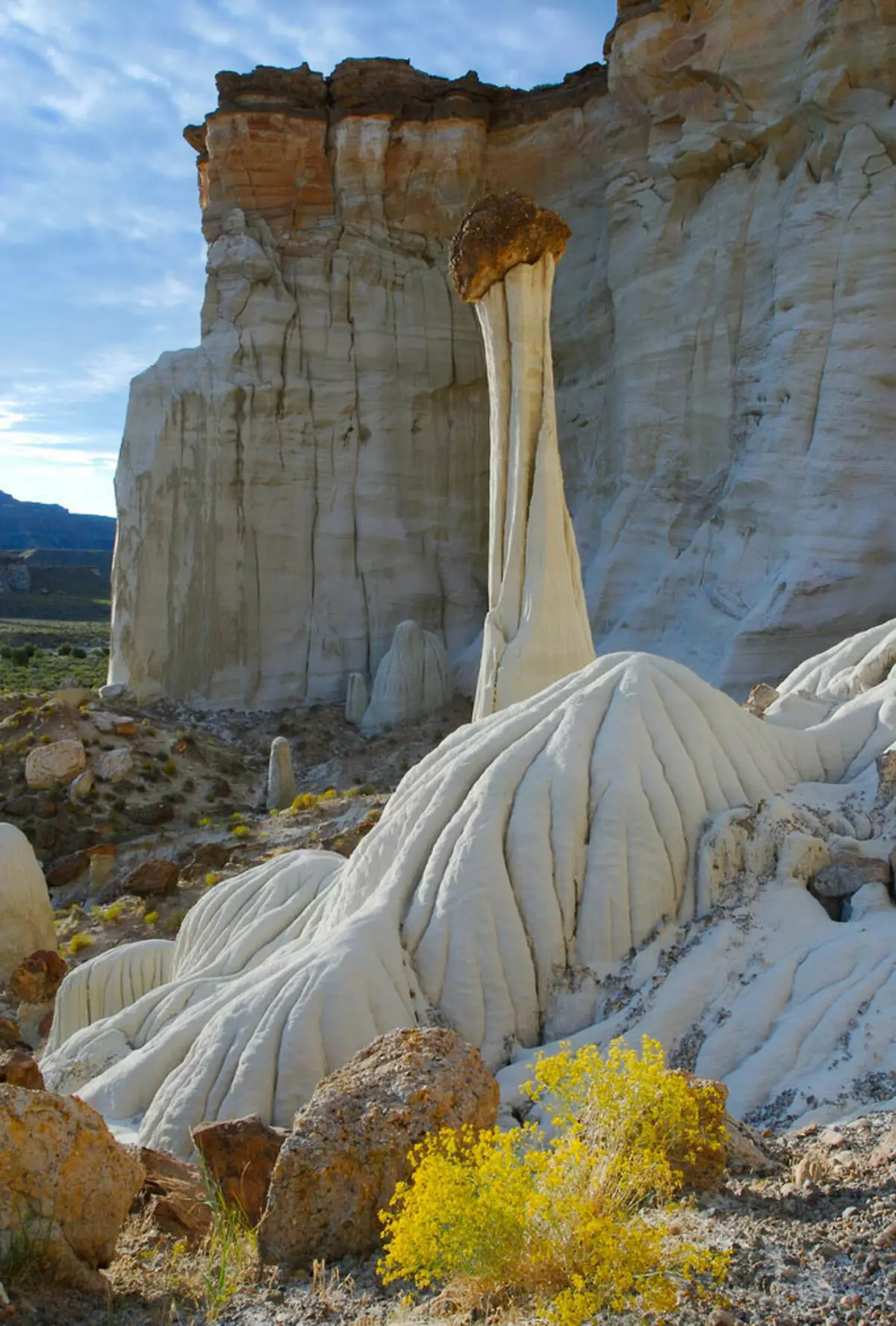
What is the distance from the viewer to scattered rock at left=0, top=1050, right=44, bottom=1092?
4629 millimetres

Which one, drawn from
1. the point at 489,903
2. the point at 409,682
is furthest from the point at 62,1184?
the point at 409,682

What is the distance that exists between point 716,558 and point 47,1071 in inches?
681

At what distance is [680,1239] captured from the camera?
3066 millimetres

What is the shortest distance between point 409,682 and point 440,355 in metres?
9.23

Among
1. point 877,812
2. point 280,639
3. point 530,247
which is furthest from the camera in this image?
point 280,639

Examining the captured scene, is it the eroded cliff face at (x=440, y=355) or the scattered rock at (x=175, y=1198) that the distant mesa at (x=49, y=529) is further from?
the scattered rock at (x=175, y=1198)

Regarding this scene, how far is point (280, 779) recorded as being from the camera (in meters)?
20.1

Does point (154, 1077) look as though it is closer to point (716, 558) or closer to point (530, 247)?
point (530, 247)

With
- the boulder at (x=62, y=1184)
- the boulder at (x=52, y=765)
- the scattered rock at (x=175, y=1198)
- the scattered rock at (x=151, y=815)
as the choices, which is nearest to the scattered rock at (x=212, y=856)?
the scattered rock at (x=151, y=815)

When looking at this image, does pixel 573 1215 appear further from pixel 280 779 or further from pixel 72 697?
pixel 72 697

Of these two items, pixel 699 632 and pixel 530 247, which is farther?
pixel 699 632

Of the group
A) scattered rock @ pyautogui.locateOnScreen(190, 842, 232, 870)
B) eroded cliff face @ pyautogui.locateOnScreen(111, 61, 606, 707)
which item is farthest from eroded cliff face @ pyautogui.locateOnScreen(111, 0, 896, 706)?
scattered rock @ pyautogui.locateOnScreen(190, 842, 232, 870)

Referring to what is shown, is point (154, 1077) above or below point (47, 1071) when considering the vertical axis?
above

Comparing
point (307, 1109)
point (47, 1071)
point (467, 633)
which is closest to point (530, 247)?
point (47, 1071)
